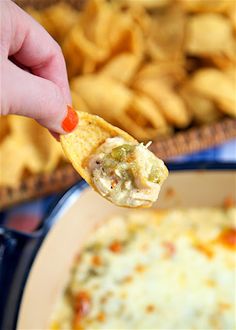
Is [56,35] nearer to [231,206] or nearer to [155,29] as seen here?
[155,29]

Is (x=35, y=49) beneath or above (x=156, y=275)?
above

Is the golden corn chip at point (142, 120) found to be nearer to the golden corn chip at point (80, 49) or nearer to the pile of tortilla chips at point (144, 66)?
the pile of tortilla chips at point (144, 66)

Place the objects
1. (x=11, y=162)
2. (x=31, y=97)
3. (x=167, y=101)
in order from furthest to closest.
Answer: (x=167, y=101), (x=11, y=162), (x=31, y=97)

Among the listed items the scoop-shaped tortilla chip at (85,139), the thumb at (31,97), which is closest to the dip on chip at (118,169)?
the scoop-shaped tortilla chip at (85,139)

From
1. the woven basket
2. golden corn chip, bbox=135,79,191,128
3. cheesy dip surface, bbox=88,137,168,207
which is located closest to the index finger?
cheesy dip surface, bbox=88,137,168,207

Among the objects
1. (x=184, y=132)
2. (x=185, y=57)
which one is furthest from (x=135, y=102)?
(x=185, y=57)

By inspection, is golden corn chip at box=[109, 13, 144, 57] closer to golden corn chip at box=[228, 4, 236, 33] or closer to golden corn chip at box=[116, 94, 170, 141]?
golden corn chip at box=[116, 94, 170, 141]

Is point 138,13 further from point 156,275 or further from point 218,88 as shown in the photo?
point 156,275

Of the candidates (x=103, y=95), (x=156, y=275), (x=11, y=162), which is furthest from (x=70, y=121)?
(x=103, y=95)
